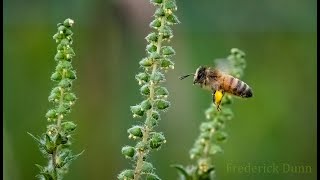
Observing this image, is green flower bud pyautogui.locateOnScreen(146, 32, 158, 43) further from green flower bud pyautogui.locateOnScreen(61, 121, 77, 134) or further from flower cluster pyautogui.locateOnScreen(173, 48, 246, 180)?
flower cluster pyautogui.locateOnScreen(173, 48, 246, 180)

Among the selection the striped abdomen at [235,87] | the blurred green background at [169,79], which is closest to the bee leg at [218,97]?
the striped abdomen at [235,87]

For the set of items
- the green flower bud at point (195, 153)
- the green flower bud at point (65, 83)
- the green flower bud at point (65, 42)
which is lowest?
the green flower bud at point (195, 153)

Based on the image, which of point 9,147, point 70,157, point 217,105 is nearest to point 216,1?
point 9,147

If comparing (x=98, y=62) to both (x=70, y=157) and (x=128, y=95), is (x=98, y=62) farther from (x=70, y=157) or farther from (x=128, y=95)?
(x=70, y=157)

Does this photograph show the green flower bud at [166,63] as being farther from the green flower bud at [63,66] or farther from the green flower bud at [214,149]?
the green flower bud at [214,149]

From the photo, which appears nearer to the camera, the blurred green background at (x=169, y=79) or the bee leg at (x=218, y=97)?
the bee leg at (x=218, y=97)
